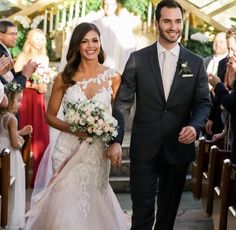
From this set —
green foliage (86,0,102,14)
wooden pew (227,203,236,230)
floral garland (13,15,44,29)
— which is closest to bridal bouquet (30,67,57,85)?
floral garland (13,15,44,29)

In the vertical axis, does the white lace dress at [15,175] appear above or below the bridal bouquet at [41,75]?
below

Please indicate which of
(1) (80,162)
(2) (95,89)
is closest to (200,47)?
(2) (95,89)

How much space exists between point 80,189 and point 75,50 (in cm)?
101

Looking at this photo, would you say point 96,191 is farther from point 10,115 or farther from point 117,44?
point 117,44

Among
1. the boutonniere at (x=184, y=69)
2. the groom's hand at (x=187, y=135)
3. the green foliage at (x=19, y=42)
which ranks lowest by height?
the groom's hand at (x=187, y=135)

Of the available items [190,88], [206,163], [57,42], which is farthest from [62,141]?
[57,42]

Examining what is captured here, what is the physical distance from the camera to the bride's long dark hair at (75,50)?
5047mm

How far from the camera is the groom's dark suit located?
16.0ft

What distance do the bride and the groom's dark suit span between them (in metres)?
0.24

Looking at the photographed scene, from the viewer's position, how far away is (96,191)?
5055 millimetres

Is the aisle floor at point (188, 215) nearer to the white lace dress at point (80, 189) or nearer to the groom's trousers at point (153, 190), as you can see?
the groom's trousers at point (153, 190)

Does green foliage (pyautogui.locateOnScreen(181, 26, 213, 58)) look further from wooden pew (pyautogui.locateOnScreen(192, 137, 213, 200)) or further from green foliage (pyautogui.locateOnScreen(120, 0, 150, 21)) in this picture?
wooden pew (pyautogui.locateOnScreen(192, 137, 213, 200))

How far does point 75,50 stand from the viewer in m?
5.10

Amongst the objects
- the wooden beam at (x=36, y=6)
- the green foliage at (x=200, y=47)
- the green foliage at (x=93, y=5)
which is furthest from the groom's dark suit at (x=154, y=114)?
the wooden beam at (x=36, y=6)
